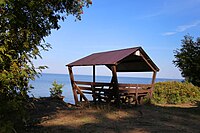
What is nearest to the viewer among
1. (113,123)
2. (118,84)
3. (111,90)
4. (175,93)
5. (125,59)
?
(113,123)

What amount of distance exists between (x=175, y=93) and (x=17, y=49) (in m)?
12.6

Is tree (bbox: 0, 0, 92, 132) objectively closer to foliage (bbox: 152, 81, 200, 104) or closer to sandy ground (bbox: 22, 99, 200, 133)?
sandy ground (bbox: 22, 99, 200, 133)

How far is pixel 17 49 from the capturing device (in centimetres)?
480

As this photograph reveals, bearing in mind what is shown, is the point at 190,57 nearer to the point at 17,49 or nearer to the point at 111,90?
the point at 111,90

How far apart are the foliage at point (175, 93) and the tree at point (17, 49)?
11.4 metres

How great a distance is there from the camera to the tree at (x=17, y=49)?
434cm

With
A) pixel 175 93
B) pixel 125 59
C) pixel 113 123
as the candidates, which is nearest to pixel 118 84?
pixel 125 59

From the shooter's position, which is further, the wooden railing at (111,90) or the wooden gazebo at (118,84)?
the wooden railing at (111,90)

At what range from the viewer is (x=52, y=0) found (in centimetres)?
585

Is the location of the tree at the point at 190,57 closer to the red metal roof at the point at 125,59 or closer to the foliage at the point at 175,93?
the red metal roof at the point at 125,59

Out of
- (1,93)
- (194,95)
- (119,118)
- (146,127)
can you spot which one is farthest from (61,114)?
(194,95)

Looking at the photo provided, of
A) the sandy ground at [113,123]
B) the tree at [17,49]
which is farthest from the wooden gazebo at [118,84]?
the tree at [17,49]

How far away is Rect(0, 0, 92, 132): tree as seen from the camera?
434 cm

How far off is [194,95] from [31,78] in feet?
45.1
